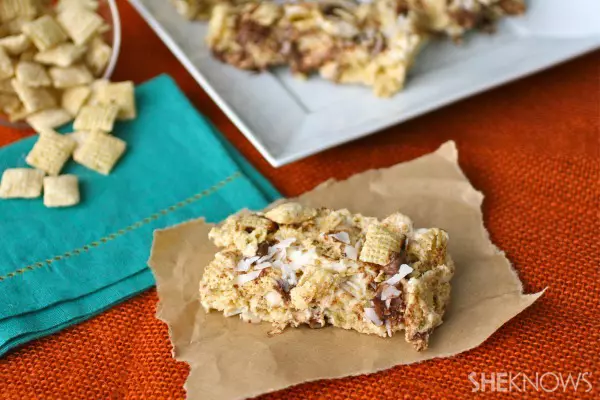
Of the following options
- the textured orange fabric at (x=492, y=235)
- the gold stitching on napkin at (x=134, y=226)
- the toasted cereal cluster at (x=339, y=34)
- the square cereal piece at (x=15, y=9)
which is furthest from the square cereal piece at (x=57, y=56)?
the gold stitching on napkin at (x=134, y=226)

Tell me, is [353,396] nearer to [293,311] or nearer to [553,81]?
[293,311]

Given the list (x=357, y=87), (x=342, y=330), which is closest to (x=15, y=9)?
(x=357, y=87)

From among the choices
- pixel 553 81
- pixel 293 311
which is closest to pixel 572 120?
pixel 553 81

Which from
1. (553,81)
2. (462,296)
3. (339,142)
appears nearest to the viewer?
(462,296)

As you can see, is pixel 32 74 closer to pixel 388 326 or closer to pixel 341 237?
pixel 341 237

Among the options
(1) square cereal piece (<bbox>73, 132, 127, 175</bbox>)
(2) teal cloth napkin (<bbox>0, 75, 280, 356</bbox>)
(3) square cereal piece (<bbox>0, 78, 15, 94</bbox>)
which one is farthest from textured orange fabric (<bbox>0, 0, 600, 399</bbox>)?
(1) square cereal piece (<bbox>73, 132, 127, 175</bbox>)

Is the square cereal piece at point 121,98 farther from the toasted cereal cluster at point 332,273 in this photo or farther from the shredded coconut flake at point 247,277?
A: the shredded coconut flake at point 247,277
